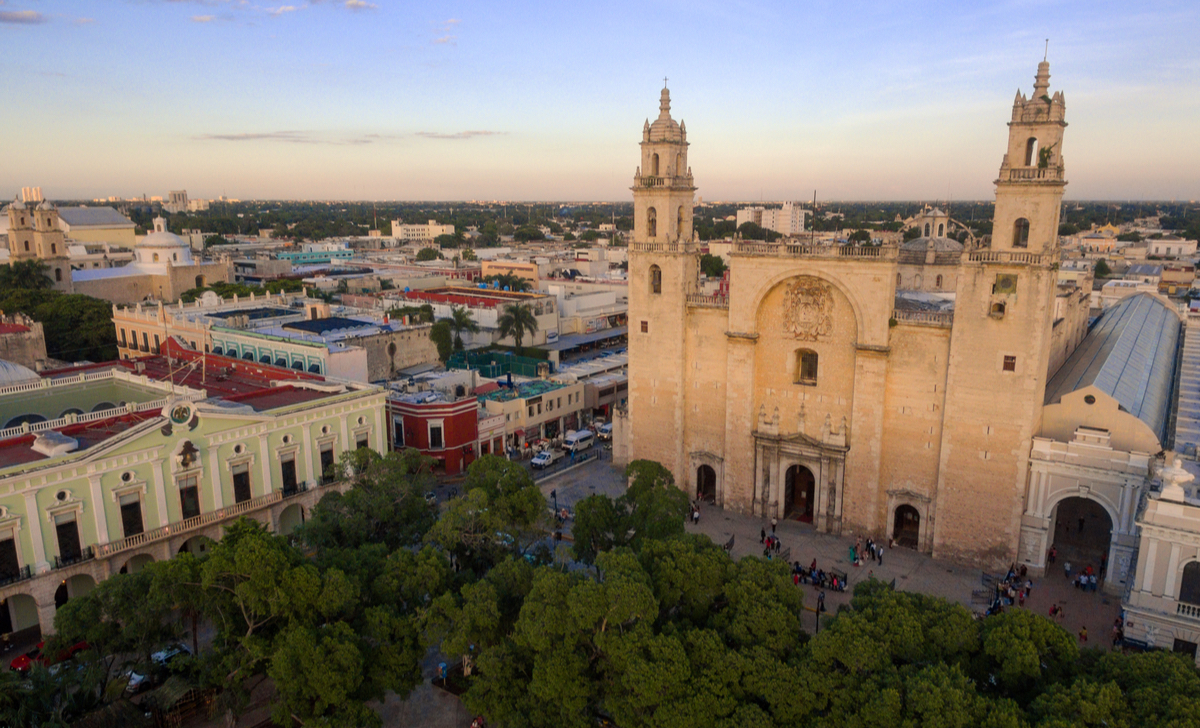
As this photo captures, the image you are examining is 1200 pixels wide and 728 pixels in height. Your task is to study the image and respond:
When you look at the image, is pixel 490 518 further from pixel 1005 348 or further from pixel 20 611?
pixel 1005 348

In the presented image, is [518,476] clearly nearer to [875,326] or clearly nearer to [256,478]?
[256,478]

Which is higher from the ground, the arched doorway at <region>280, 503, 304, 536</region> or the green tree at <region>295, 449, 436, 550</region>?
the green tree at <region>295, 449, 436, 550</region>

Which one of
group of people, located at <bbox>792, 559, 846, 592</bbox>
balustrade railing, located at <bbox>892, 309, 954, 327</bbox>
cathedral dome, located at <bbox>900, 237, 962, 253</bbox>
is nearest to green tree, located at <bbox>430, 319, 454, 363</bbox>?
cathedral dome, located at <bbox>900, 237, 962, 253</bbox>

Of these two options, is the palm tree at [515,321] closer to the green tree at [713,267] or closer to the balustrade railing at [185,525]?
the balustrade railing at [185,525]

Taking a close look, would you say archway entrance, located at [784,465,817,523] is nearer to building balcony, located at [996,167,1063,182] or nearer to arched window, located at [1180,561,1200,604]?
arched window, located at [1180,561,1200,604]

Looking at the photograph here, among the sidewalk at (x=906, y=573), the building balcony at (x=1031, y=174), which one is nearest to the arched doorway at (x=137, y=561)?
the sidewalk at (x=906, y=573)

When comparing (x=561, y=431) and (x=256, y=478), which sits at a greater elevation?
(x=256, y=478)

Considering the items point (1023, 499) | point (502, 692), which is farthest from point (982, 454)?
point (502, 692)
